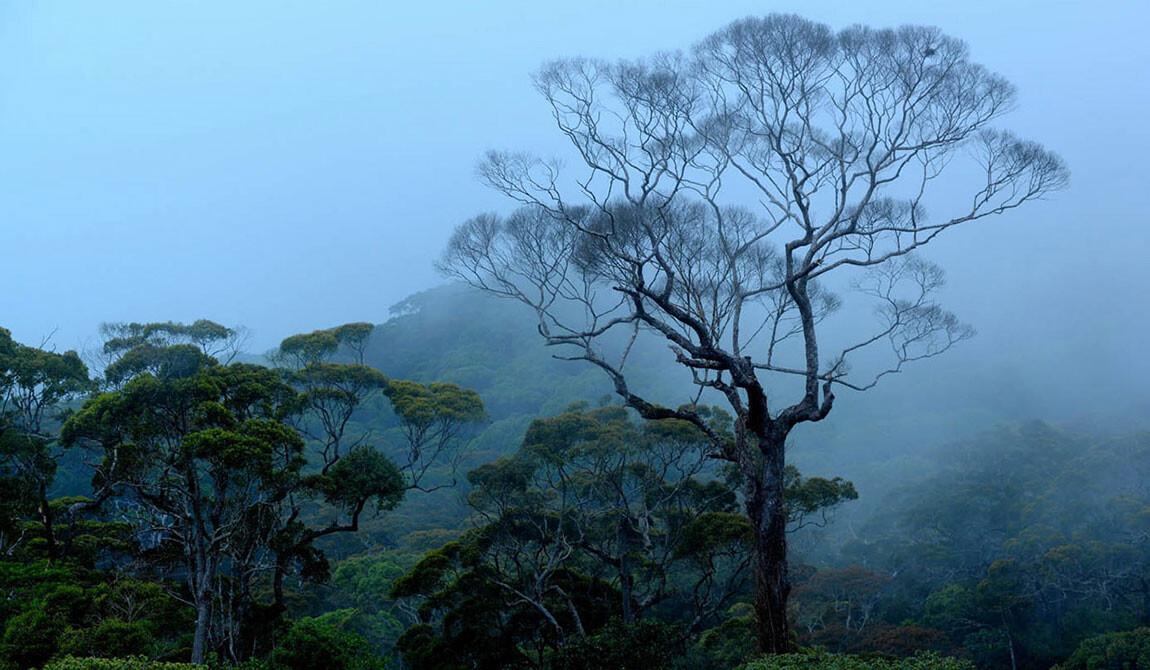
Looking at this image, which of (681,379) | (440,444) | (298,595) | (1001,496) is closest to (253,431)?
(440,444)

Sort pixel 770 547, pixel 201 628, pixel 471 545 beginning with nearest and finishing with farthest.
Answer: pixel 770 547 → pixel 201 628 → pixel 471 545

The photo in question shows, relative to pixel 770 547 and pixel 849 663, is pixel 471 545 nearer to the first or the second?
pixel 770 547

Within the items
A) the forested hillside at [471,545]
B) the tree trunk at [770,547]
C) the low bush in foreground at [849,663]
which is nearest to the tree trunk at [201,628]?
the forested hillside at [471,545]

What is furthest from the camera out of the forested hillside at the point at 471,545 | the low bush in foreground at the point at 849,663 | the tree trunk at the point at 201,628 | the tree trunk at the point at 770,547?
the forested hillside at the point at 471,545

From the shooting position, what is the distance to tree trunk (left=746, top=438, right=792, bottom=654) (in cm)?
1046

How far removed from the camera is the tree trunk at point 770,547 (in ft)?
34.3

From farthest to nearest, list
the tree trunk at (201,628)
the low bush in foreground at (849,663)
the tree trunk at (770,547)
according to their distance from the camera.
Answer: the tree trunk at (201,628)
the tree trunk at (770,547)
the low bush in foreground at (849,663)

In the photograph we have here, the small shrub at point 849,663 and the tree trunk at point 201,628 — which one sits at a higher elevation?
the small shrub at point 849,663

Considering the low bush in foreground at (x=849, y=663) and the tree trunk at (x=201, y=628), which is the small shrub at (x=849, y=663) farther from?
the tree trunk at (x=201, y=628)

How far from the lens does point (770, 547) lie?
10672 mm

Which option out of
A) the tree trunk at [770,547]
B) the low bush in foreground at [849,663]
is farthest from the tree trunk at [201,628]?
the low bush in foreground at [849,663]

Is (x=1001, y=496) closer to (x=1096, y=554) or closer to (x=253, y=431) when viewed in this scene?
(x=1096, y=554)

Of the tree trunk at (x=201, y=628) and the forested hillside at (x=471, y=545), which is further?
the forested hillside at (x=471, y=545)

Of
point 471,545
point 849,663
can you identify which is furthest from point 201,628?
point 849,663
